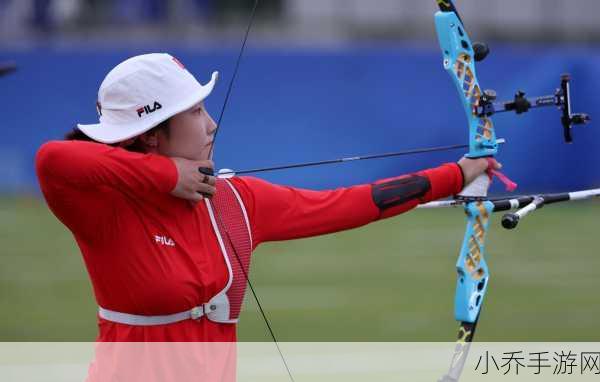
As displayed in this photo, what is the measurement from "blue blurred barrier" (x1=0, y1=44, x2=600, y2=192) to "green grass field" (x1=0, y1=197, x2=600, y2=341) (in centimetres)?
53

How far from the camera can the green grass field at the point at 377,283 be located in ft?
21.1

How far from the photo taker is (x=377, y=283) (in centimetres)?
784

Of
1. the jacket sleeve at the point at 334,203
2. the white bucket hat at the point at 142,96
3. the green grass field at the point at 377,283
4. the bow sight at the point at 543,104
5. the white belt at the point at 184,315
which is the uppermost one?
the white bucket hat at the point at 142,96

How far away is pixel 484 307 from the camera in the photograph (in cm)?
702

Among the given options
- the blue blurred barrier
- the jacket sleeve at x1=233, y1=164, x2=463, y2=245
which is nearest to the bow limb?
the jacket sleeve at x1=233, y1=164, x2=463, y2=245

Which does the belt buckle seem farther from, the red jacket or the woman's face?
the woman's face

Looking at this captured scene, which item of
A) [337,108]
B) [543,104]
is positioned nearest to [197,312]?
[543,104]

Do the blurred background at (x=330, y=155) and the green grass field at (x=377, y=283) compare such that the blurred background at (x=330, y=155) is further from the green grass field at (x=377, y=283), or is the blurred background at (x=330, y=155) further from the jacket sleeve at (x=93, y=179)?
the jacket sleeve at (x=93, y=179)

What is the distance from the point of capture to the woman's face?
290cm

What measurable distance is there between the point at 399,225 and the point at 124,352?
7813 mm

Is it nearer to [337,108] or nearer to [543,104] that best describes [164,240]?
[543,104]


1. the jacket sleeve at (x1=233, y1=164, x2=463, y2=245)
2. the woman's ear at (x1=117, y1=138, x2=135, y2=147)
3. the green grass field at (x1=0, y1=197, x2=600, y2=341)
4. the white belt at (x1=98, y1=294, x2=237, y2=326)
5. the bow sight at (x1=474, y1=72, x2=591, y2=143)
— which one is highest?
the woman's ear at (x1=117, y1=138, x2=135, y2=147)

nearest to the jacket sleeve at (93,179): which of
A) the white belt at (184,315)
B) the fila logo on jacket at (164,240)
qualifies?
the fila logo on jacket at (164,240)

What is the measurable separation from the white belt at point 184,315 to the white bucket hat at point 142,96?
1.41ft
